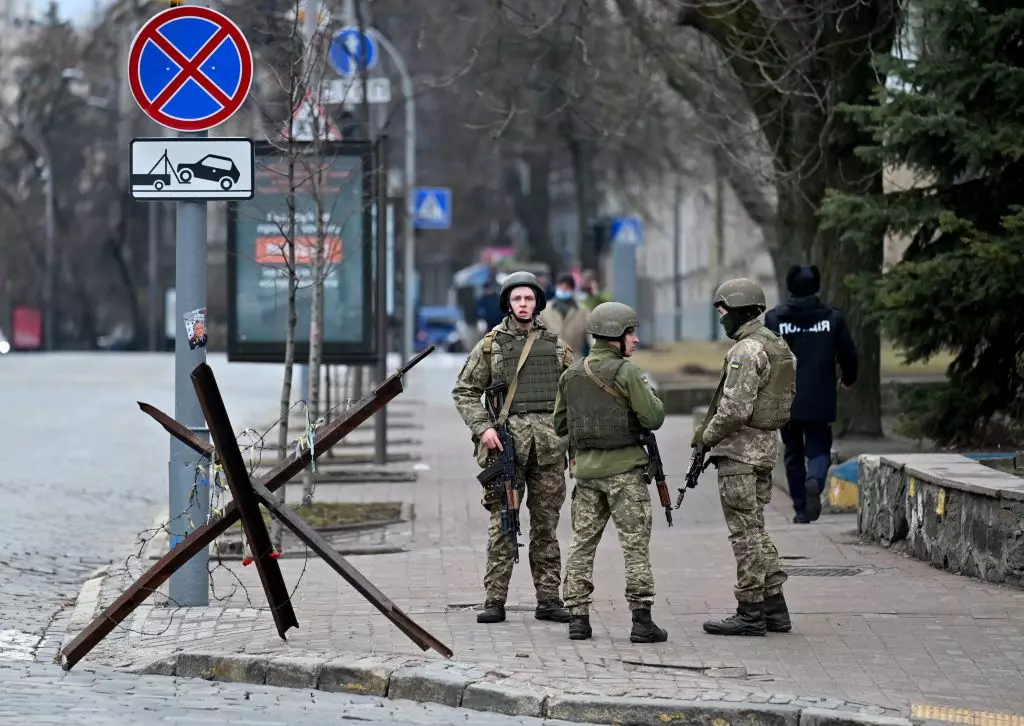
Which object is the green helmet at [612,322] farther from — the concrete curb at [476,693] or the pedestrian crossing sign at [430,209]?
the pedestrian crossing sign at [430,209]

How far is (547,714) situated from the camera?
24.4 ft

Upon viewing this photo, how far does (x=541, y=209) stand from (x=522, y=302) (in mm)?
46842

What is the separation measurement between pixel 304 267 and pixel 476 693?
9803mm

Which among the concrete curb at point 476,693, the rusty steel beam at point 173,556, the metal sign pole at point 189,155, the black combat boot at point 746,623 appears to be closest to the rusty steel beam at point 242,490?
the rusty steel beam at point 173,556

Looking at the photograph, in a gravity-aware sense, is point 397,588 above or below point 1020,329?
below

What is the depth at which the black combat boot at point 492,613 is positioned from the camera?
9320 mm

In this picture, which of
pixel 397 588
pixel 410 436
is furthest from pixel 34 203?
pixel 397 588

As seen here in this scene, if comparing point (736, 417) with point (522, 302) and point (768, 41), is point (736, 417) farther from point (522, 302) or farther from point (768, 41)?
point (768, 41)

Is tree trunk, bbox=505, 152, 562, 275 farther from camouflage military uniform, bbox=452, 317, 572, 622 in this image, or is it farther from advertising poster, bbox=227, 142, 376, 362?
camouflage military uniform, bbox=452, 317, 572, 622

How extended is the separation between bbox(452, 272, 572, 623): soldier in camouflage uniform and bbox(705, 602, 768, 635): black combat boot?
0.84 m

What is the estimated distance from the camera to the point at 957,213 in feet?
46.3

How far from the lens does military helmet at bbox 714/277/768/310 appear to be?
9070mm

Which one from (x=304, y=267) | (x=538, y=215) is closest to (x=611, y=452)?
(x=304, y=267)

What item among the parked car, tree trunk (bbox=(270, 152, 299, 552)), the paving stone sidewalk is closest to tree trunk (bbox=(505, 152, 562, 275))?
the parked car
